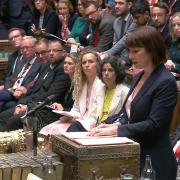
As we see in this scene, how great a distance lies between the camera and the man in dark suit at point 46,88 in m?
6.14

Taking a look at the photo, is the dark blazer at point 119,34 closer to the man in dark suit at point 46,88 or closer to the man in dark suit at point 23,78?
the man in dark suit at point 46,88

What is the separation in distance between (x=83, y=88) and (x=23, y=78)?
75.7 inches

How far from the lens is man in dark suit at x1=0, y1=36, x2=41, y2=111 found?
6922mm

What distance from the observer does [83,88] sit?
17.6 ft

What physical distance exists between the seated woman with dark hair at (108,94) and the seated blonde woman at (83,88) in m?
0.17

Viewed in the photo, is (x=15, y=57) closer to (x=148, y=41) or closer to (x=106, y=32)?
(x=106, y=32)

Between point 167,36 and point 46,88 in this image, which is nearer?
point 167,36

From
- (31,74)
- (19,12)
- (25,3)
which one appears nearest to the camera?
(31,74)

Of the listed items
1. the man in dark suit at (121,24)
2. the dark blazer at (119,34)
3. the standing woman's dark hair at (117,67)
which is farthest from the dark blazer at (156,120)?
the man in dark suit at (121,24)

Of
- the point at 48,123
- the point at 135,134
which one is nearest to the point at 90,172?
the point at 135,134

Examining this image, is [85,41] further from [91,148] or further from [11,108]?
[91,148]

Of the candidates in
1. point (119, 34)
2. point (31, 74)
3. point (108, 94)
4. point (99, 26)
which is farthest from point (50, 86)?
point (108, 94)

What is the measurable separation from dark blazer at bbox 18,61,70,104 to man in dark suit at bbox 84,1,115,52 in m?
0.82

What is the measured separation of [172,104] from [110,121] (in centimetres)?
147
